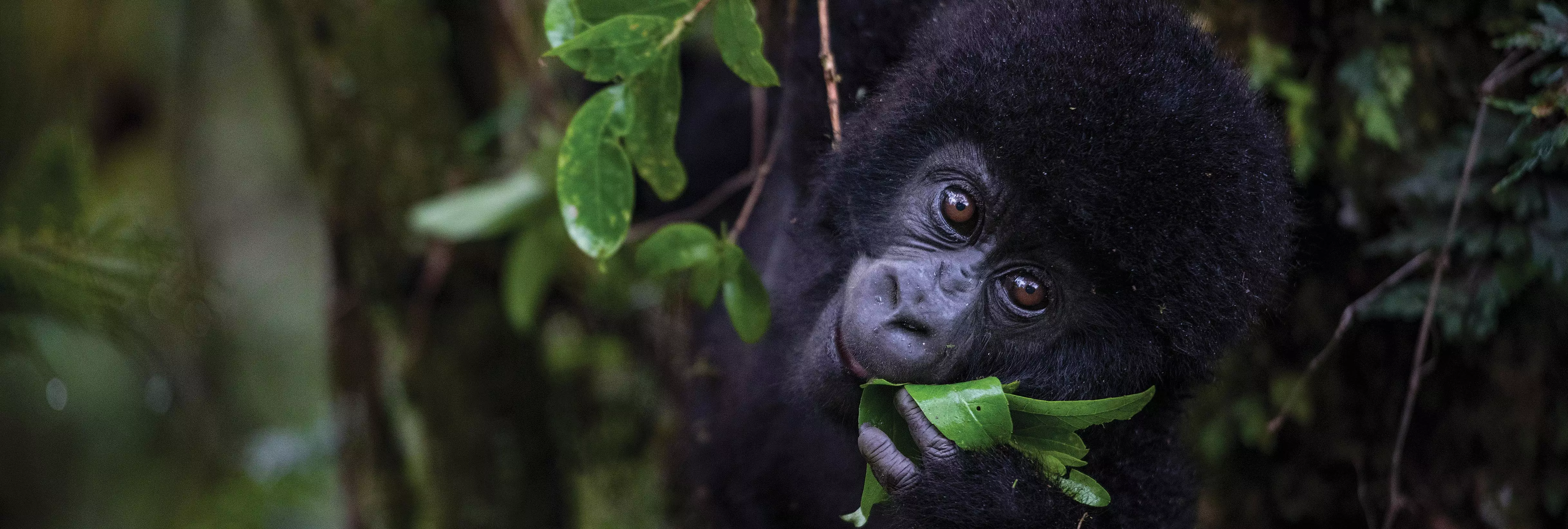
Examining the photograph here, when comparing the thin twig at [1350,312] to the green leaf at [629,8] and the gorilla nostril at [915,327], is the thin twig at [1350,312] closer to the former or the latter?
the gorilla nostril at [915,327]

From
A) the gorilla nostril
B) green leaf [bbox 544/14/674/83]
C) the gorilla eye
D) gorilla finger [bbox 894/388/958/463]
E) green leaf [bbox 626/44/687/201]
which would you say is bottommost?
gorilla finger [bbox 894/388/958/463]

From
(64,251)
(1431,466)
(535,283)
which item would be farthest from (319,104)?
(1431,466)

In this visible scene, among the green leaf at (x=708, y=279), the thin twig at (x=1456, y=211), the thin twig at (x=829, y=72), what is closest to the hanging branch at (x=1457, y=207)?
the thin twig at (x=1456, y=211)

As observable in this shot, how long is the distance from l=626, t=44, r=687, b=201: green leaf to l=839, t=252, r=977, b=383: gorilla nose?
18.8 inches

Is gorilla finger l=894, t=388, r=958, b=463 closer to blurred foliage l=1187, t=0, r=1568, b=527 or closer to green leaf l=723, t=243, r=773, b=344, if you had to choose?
green leaf l=723, t=243, r=773, b=344

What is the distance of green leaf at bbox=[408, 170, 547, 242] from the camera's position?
10.6 ft

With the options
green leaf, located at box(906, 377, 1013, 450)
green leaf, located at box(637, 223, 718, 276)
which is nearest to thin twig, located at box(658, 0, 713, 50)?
green leaf, located at box(637, 223, 718, 276)

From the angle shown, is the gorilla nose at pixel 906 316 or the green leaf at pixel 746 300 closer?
the gorilla nose at pixel 906 316

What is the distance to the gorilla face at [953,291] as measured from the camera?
1.81 m

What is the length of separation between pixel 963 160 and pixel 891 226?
0.21 m

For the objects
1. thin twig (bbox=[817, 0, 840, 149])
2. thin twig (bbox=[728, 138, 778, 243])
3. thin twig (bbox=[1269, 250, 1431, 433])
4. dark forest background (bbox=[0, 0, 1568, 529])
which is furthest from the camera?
dark forest background (bbox=[0, 0, 1568, 529])

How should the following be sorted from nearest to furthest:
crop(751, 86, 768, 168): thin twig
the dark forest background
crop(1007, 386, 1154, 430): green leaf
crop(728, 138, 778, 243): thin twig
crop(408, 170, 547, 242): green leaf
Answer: crop(1007, 386, 1154, 430): green leaf < crop(728, 138, 778, 243): thin twig < the dark forest background < crop(751, 86, 768, 168): thin twig < crop(408, 170, 547, 242): green leaf

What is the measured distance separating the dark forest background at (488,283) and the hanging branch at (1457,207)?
3cm

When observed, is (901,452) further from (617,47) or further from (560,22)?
(560,22)
